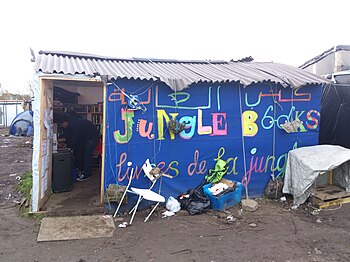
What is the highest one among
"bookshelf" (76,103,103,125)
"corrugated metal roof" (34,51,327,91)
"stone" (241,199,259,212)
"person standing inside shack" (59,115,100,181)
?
"corrugated metal roof" (34,51,327,91)

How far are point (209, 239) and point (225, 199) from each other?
1356 mm

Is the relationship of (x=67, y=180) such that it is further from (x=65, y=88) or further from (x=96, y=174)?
(x=65, y=88)

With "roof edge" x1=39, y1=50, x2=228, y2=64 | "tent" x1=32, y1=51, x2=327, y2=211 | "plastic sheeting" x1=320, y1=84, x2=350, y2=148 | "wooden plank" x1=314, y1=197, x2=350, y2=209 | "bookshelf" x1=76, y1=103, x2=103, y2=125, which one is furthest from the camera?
"bookshelf" x1=76, y1=103, x2=103, y2=125

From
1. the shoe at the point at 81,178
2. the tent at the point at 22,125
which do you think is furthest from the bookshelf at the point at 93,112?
the tent at the point at 22,125

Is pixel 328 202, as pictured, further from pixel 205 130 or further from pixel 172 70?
pixel 172 70

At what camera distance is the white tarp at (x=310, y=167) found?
19.9 ft

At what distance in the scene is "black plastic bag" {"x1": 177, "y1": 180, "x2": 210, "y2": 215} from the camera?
5957mm

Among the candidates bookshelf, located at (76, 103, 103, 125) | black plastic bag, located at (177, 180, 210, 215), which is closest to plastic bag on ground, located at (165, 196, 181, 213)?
black plastic bag, located at (177, 180, 210, 215)

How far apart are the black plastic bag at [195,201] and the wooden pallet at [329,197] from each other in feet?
7.56

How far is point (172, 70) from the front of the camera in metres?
7.00

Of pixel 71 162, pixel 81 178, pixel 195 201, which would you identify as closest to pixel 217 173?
pixel 195 201

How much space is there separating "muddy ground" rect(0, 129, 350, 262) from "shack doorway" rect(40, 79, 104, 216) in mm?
842

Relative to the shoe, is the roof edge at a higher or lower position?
higher

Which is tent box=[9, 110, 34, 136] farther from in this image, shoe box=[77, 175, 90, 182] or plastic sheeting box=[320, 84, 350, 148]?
plastic sheeting box=[320, 84, 350, 148]
